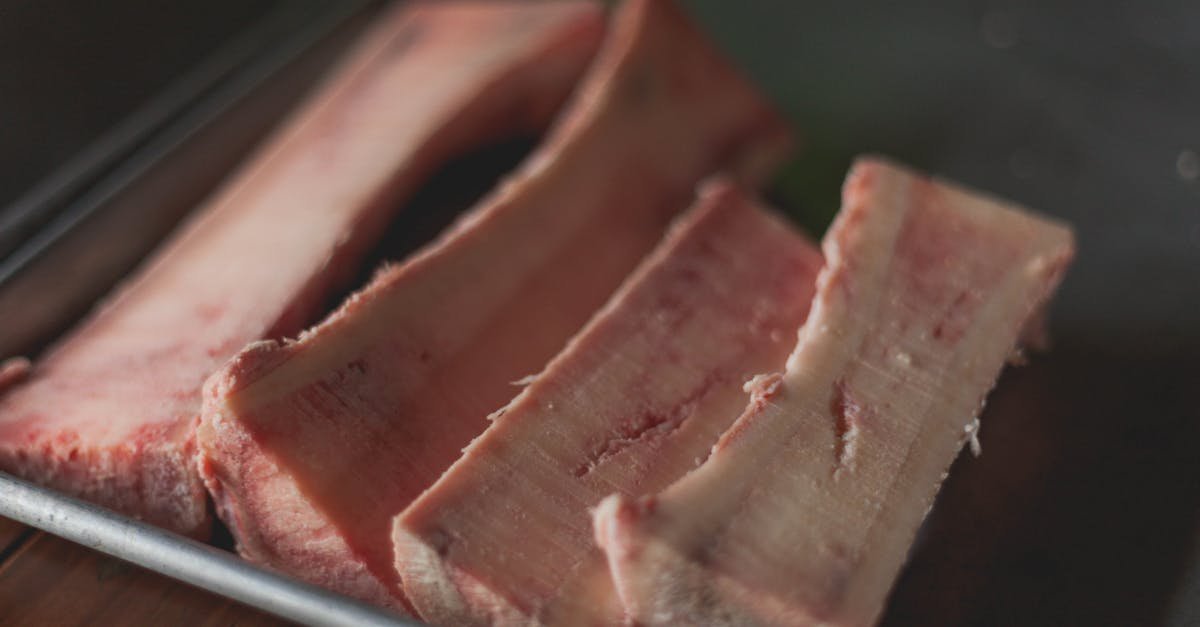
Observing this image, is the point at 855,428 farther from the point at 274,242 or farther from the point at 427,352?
the point at 274,242

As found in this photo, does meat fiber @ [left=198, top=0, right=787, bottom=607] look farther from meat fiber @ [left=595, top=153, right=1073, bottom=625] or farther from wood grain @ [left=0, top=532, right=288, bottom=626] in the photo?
meat fiber @ [left=595, top=153, right=1073, bottom=625]

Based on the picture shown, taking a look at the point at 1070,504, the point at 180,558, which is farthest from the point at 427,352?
the point at 1070,504

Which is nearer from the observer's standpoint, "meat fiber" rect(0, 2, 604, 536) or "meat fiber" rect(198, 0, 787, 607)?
"meat fiber" rect(198, 0, 787, 607)

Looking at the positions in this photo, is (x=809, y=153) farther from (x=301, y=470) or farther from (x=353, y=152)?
(x=301, y=470)

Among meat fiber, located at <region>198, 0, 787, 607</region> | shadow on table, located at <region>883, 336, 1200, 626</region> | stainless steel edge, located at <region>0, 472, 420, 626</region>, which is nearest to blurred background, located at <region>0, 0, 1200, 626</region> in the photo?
shadow on table, located at <region>883, 336, 1200, 626</region>

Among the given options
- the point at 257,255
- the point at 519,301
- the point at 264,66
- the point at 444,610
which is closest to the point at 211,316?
the point at 257,255

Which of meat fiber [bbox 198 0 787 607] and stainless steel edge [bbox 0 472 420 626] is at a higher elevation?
meat fiber [bbox 198 0 787 607]

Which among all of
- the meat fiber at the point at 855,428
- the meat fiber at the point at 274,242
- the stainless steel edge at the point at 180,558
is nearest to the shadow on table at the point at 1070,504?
the meat fiber at the point at 855,428

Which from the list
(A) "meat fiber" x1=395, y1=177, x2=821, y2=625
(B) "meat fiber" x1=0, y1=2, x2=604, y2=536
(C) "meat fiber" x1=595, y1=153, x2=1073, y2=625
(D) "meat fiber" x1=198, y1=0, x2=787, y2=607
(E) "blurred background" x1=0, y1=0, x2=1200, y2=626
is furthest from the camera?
(E) "blurred background" x1=0, y1=0, x2=1200, y2=626
